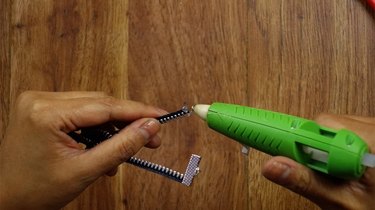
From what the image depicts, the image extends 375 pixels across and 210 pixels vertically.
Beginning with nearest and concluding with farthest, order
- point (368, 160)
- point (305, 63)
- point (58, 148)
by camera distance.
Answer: point (368, 160)
point (58, 148)
point (305, 63)

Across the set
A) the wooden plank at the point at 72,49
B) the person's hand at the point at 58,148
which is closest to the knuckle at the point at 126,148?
the person's hand at the point at 58,148

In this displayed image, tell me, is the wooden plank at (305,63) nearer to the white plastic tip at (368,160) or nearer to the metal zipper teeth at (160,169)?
the metal zipper teeth at (160,169)

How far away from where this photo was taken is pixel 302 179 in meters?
0.43

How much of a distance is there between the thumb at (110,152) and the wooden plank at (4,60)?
1.02 ft

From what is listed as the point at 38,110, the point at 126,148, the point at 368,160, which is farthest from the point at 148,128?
the point at 368,160

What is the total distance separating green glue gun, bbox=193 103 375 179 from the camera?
0.40 metres

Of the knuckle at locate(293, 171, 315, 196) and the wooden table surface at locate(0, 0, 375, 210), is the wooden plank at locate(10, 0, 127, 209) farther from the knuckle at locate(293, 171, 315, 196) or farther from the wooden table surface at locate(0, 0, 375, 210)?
the knuckle at locate(293, 171, 315, 196)

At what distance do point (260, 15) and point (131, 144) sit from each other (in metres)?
0.33

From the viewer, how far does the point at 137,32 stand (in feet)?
2.40

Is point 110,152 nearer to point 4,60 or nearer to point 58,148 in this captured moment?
point 58,148

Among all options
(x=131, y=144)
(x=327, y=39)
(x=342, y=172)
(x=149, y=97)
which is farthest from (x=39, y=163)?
(x=327, y=39)

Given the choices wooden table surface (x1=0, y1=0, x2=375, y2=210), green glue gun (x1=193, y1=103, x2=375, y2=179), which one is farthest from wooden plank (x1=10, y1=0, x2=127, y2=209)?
green glue gun (x1=193, y1=103, x2=375, y2=179)

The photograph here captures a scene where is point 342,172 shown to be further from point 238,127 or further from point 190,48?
point 190,48

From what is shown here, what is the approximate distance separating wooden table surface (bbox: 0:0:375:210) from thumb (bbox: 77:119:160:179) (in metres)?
0.19
